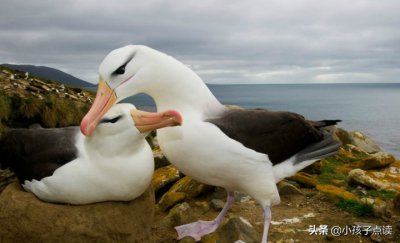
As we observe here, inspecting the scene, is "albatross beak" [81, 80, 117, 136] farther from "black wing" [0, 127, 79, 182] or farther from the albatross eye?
"black wing" [0, 127, 79, 182]

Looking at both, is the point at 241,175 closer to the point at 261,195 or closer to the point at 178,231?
the point at 261,195

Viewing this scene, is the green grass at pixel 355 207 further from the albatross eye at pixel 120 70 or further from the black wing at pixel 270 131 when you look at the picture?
the albatross eye at pixel 120 70

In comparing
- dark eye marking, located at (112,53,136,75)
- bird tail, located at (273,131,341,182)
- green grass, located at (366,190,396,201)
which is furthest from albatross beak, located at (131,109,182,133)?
green grass, located at (366,190,396,201)

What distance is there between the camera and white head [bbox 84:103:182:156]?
337 cm

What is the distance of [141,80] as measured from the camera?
149 inches

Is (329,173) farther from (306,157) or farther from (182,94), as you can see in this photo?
(182,94)

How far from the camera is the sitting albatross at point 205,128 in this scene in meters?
3.68

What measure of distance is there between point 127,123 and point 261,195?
1472 mm

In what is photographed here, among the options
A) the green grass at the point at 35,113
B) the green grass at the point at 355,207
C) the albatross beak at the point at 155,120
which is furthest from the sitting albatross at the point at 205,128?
the green grass at the point at 35,113

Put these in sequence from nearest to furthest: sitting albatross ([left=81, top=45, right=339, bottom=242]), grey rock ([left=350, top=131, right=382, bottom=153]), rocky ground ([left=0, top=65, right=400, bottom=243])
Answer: sitting albatross ([left=81, top=45, right=339, bottom=242]) → rocky ground ([left=0, top=65, right=400, bottom=243]) → grey rock ([left=350, top=131, right=382, bottom=153])

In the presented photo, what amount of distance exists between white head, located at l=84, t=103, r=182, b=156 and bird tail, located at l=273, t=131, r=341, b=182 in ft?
4.72

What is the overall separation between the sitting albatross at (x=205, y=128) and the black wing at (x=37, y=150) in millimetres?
488

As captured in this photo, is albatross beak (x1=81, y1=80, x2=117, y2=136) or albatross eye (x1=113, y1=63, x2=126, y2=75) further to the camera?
albatross eye (x1=113, y1=63, x2=126, y2=75)

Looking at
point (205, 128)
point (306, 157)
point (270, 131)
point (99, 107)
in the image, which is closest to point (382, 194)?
point (306, 157)
